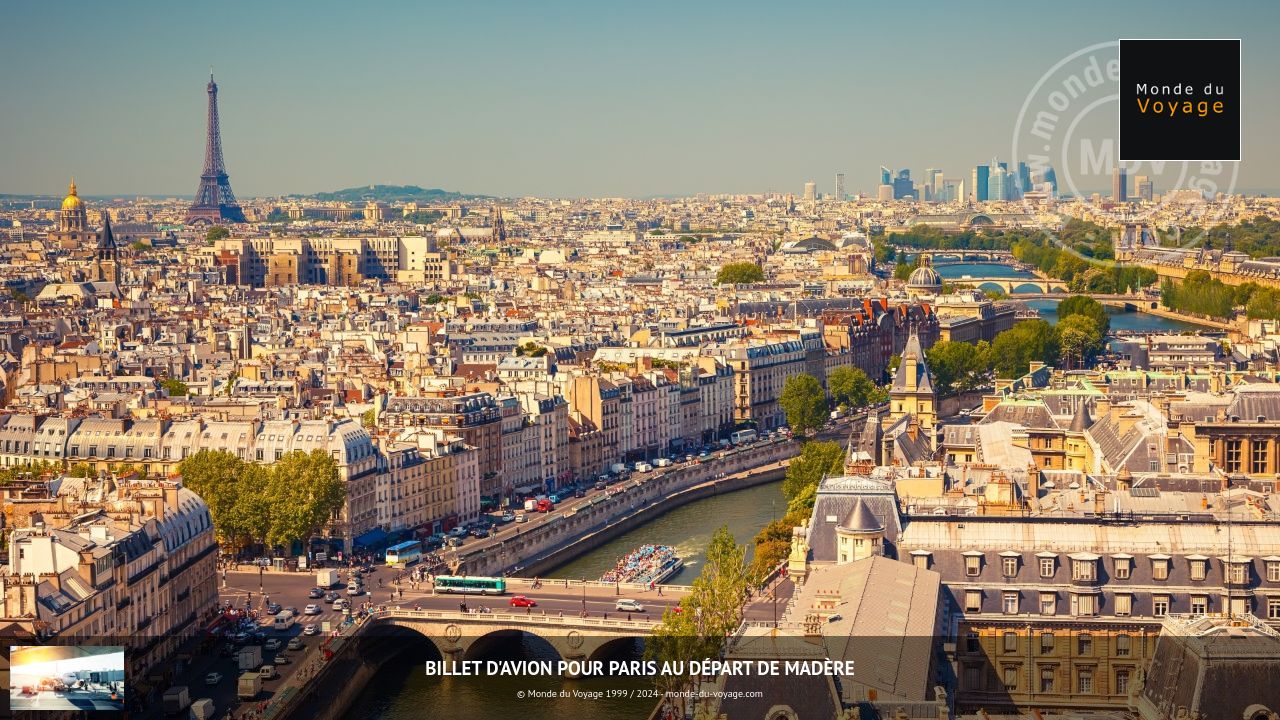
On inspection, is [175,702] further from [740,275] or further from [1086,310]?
[740,275]

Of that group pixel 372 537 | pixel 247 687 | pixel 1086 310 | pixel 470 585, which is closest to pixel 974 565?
pixel 247 687

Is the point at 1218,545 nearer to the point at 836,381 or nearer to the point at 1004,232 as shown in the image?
the point at 836,381

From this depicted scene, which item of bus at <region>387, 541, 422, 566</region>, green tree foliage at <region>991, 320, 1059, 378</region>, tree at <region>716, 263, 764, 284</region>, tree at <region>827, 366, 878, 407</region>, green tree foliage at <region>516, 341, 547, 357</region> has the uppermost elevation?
tree at <region>716, 263, 764, 284</region>

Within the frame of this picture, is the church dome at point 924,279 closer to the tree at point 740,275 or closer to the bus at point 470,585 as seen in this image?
the tree at point 740,275

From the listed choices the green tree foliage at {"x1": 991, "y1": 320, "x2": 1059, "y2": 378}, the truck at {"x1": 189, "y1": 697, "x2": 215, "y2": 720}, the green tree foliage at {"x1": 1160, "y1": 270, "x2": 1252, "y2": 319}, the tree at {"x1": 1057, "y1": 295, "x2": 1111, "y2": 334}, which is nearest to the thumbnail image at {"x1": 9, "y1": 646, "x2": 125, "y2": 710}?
the truck at {"x1": 189, "y1": 697, "x2": 215, "y2": 720}

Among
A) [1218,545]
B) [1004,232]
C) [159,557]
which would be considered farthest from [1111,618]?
[1004,232]

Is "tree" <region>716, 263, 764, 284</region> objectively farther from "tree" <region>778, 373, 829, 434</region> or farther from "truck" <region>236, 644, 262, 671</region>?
"truck" <region>236, 644, 262, 671</region>
